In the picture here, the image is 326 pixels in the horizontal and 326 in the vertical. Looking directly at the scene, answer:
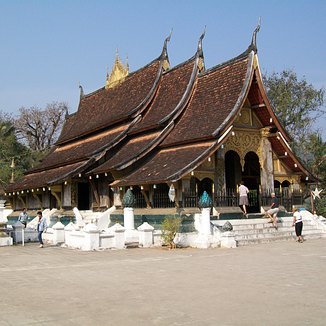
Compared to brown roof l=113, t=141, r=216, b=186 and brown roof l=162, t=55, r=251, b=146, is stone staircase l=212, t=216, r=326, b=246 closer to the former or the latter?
brown roof l=113, t=141, r=216, b=186

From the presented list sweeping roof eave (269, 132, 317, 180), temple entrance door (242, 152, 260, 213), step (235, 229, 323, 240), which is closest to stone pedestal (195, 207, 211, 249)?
step (235, 229, 323, 240)

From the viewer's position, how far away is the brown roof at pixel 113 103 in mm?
21719

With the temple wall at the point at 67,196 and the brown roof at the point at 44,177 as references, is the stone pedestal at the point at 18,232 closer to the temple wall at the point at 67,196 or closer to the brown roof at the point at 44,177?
the brown roof at the point at 44,177

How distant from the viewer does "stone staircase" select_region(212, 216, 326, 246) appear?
14273mm

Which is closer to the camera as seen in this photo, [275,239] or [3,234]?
[275,239]

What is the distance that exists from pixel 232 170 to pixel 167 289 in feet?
44.9

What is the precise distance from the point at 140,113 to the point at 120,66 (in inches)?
253

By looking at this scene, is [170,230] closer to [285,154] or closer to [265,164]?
[265,164]

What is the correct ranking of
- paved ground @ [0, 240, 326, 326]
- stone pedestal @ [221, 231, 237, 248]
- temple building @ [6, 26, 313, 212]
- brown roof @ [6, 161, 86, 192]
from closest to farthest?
paved ground @ [0, 240, 326, 326], stone pedestal @ [221, 231, 237, 248], temple building @ [6, 26, 313, 212], brown roof @ [6, 161, 86, 192]

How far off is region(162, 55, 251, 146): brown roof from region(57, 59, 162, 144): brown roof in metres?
3.11

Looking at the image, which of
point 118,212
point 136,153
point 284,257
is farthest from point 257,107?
point 284,257

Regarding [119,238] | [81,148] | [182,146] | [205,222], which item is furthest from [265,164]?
[81,148]

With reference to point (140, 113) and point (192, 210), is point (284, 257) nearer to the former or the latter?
point (192, 210)

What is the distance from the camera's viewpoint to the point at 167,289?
6.95m
